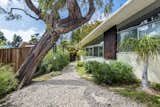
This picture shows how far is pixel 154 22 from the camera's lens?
9688 millimetres

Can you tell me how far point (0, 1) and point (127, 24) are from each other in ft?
22.2

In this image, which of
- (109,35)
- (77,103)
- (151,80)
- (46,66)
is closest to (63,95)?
(77,103)

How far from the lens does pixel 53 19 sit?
9.62 metres

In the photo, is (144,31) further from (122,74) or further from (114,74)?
(114,74)

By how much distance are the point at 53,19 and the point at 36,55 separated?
171 centimetres

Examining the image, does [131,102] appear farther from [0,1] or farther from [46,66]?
[46,66]

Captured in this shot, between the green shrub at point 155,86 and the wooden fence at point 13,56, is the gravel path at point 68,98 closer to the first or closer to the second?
the green shrub at point 155,86

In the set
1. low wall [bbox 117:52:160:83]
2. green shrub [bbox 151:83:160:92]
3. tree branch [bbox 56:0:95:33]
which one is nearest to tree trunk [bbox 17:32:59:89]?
tree branch [bbox 56:0:95:33]

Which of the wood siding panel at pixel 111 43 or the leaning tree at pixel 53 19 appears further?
the wood siding panel at pixel 111 43

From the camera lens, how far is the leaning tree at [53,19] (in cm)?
930

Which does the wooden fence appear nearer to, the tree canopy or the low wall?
the tree canopy

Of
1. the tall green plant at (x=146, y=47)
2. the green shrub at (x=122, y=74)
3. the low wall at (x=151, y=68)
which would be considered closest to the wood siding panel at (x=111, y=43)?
the low wall at (x=151, y=68)

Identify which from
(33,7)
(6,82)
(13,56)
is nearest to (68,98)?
(6,82)

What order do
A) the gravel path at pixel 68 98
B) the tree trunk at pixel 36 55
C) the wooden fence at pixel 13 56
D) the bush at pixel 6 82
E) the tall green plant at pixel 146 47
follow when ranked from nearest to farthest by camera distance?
1. the gravel path at pixel 68 98
2. the tall green plant at pixel 146 47
3. the bush at pixel 6 82
4. the tree trunk at pixel 36 55
5. the wooden fence at pixel 13 56
